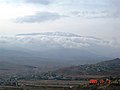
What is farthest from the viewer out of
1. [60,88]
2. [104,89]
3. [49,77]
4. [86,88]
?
[49,77]

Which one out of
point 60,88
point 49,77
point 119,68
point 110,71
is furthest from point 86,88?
point 119,68

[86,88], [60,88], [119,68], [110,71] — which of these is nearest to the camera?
[86,88]

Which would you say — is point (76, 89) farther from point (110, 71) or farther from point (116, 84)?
point (110, 71)

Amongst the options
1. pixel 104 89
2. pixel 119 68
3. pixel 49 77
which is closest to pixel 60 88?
pixel 104 89

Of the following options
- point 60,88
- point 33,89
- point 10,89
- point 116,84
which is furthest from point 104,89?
point 10,89

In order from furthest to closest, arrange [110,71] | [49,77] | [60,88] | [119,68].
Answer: [119,68]
[110,71]
[49,77]
[60,88]

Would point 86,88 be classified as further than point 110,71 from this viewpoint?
No

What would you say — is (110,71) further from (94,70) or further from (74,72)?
(74,72)

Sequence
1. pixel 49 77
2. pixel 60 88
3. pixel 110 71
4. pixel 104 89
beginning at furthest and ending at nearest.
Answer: pixel 110 71 → pixel 49 77 → pixel 60 88 → pixel 104 89

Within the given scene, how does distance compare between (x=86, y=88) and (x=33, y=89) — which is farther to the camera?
(x=33, y=89)
